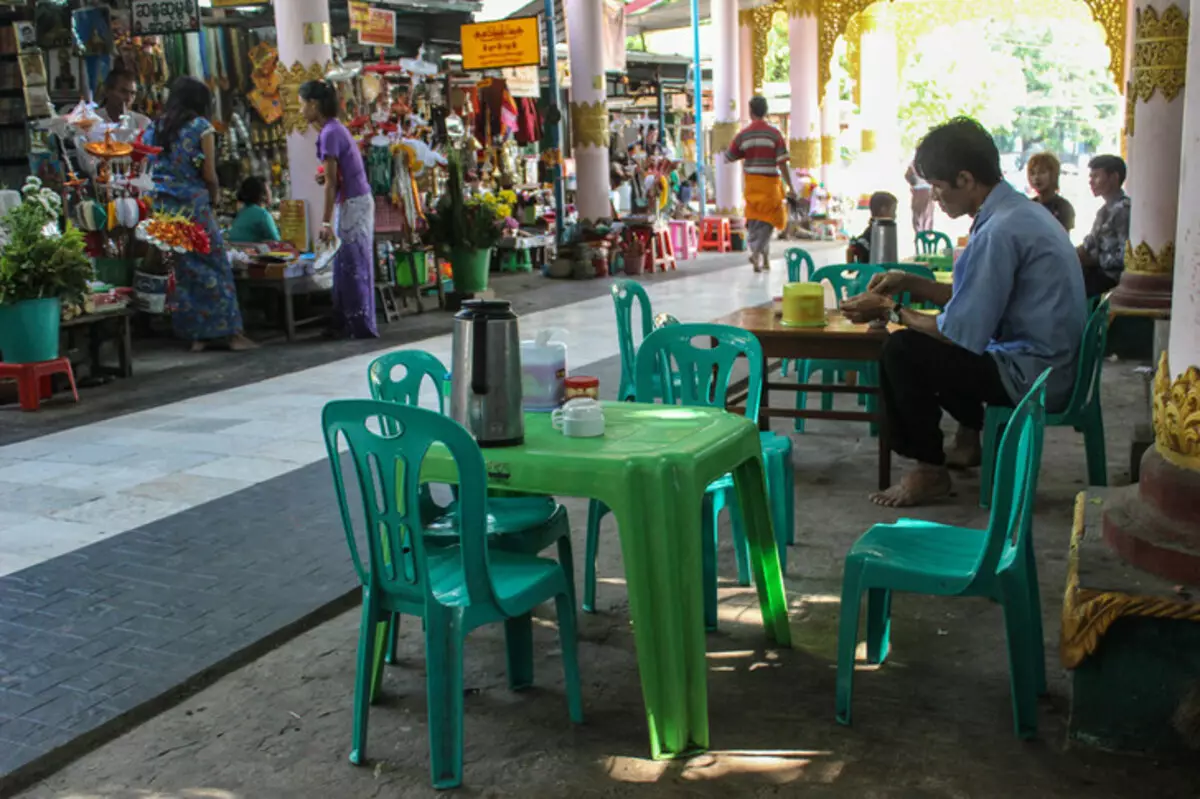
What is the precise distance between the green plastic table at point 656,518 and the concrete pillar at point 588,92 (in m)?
11.5

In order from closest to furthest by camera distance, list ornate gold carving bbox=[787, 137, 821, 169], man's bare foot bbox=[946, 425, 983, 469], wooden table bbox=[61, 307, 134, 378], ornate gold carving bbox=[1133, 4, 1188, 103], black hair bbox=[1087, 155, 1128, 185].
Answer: man's bare foot bbox=[946, 425, 983, 469] < ornate gold carving bbox=[1133, 4, 1188, 103] < black hair bbox=[1087, 155, 1128, 185] < wooden table bbox=[61, 307, 134, 378] < ornate gold carving bbox=[787, 137, 821, 169]

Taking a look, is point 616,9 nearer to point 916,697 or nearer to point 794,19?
point 794,19

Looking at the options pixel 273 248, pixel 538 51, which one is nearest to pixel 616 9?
pixel 538 51

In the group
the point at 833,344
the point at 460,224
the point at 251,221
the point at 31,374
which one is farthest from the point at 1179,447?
the point at 460,224

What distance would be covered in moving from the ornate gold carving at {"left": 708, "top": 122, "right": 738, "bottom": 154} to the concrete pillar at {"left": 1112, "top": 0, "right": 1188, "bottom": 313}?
1085 centimetres

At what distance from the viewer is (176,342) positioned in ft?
31.1

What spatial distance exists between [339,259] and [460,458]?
699 centimetres

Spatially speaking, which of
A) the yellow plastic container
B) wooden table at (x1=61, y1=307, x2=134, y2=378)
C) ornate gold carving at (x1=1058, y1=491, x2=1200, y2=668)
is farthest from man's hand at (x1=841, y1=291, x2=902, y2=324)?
Answer: wooden table at (x1=61, y1=307, x2=134, y2=378)

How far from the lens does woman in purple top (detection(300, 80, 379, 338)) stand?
8438 mm

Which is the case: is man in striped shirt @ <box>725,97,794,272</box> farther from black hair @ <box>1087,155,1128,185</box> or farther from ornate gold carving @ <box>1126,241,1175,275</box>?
ornate gold carving @ <box>1126,241,1175,275</box>

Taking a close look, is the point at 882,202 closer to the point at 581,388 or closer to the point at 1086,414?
the point at 1086,414

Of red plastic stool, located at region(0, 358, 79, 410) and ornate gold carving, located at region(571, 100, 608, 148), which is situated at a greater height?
ornate gold carving, located at region(571, 100, 608, 148)

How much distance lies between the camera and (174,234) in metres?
8.20

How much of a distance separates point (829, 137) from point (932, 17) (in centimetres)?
482
